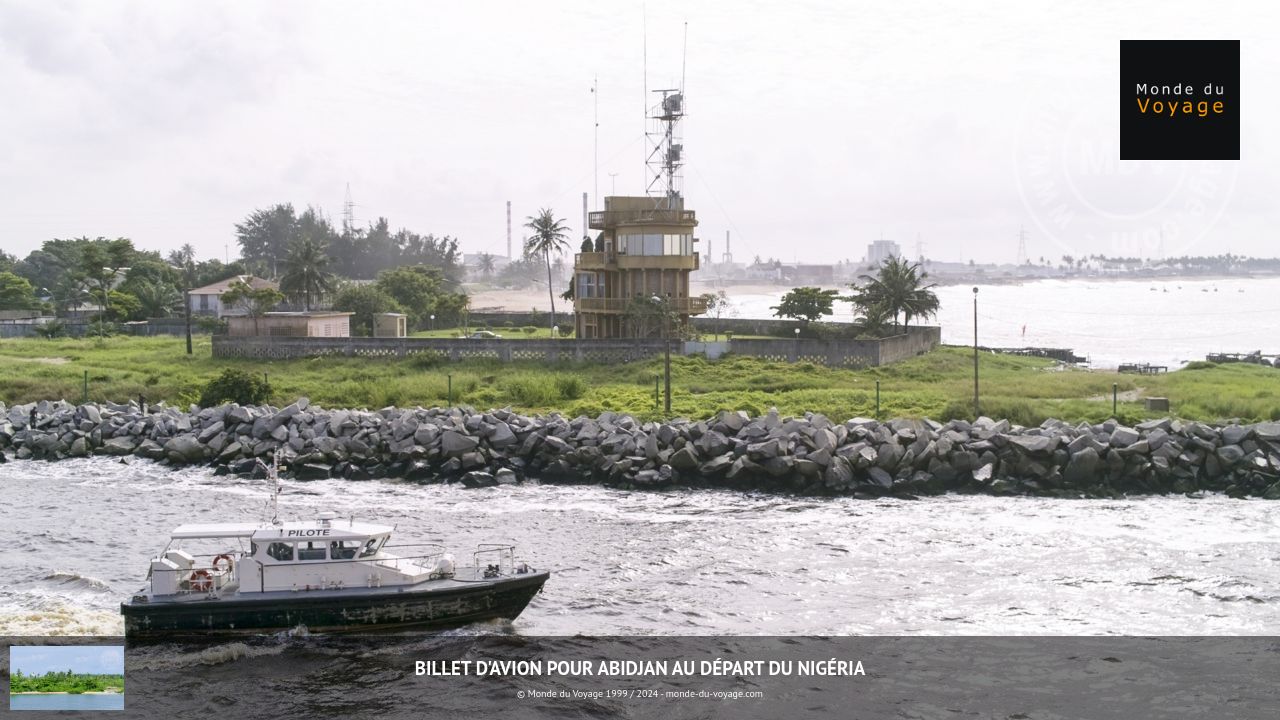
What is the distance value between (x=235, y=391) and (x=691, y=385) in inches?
911

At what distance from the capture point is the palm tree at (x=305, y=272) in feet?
340

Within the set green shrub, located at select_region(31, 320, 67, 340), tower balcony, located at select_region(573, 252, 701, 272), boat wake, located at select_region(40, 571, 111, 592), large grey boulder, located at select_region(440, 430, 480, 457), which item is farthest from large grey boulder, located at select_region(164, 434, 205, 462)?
green shrub, located at select_region(31, 320, 67, 340)

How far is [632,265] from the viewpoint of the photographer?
77.4 metres

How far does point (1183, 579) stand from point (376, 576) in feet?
70.2

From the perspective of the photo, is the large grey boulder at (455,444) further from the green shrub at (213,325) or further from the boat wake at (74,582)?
the green shrub at (213,325)

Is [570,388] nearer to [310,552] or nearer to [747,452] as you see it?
[747,452]

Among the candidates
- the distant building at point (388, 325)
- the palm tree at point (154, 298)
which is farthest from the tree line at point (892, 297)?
the palm tree at point (154, 298)

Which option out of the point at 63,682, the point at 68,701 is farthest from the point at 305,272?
the point at 68,701

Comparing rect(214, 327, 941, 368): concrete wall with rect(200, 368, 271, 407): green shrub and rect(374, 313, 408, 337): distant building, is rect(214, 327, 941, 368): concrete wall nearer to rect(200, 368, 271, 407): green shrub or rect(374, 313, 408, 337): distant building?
rect(200, 368, 271, 407): green shrub

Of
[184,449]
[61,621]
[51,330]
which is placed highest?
[51,330]

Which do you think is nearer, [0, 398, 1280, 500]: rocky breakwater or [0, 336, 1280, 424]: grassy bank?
[0, 398, 1280, 500]: rocky breakwater

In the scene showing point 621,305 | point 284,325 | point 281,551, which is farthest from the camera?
point 284,325

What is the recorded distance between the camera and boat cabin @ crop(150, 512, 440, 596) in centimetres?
2853

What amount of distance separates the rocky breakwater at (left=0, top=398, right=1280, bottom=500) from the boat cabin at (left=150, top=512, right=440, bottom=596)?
16222mm
